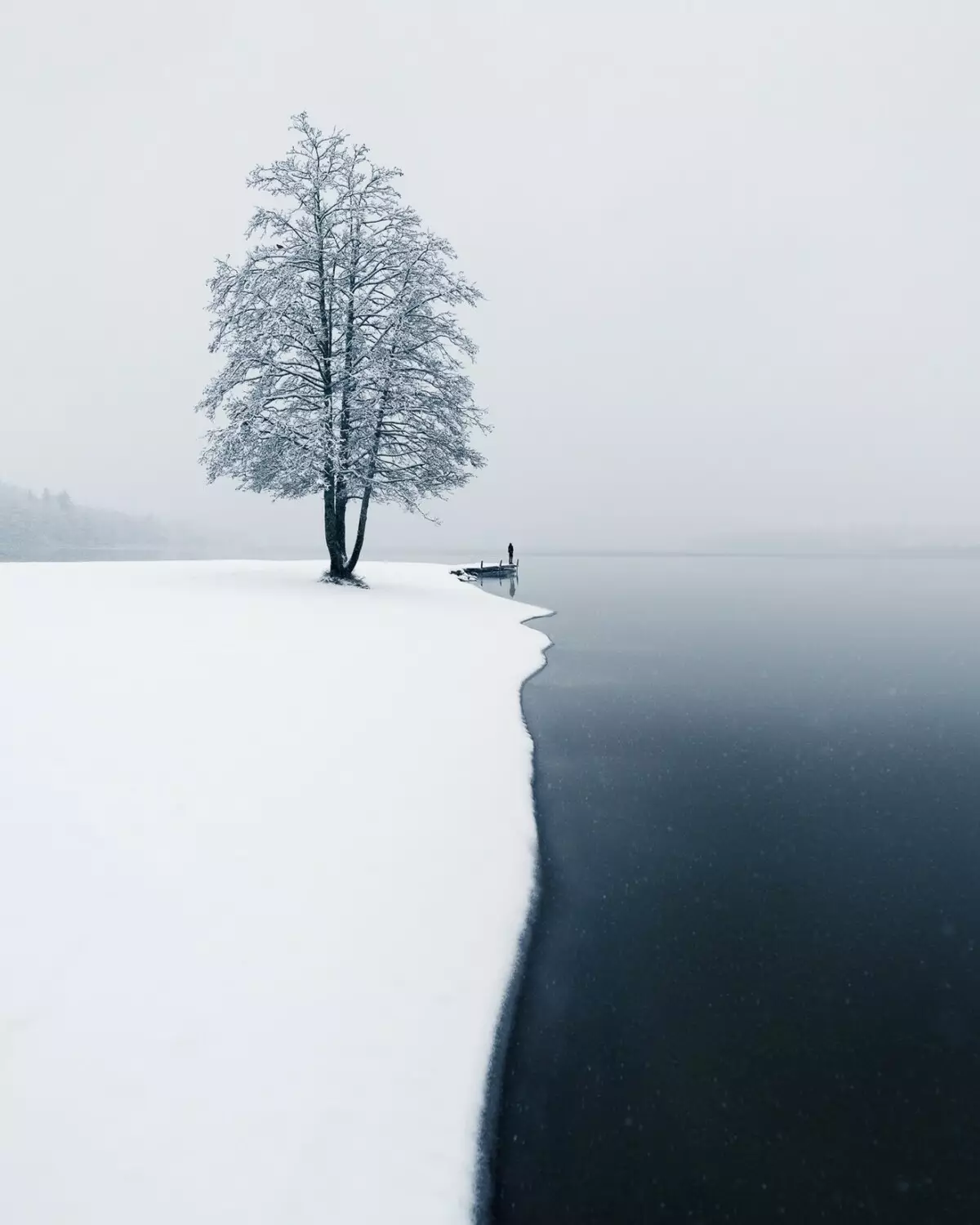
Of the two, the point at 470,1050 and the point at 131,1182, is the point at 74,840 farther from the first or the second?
the point at 470,1050

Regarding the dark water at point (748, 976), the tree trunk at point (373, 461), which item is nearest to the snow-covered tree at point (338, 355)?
the tree trunk at point (373, 461)

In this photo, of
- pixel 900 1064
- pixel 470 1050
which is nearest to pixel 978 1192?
pixel 900 1064

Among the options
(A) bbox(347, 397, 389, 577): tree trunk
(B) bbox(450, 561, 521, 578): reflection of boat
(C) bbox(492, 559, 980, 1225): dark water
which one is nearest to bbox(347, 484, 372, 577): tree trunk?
(A) bbox(347, 397, 389, 577): tree trunk

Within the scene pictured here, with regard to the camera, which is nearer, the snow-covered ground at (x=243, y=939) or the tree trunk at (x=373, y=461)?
the snow-covered ground at (x=243, y=939)

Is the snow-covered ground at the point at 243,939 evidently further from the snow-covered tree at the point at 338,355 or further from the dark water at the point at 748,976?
the snow-covered tree at the point at 338,355

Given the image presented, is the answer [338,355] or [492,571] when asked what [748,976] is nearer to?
[338,355]

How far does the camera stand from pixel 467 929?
496cm

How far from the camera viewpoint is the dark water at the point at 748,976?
345 cm

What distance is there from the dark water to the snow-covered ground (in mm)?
591

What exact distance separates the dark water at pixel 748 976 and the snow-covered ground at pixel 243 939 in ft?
1.94

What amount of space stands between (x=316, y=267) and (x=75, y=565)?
14.4 meters

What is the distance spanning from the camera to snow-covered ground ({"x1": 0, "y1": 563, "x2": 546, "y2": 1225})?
301 centimetres

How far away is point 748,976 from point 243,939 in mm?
3918

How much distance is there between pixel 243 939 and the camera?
14.1ft
